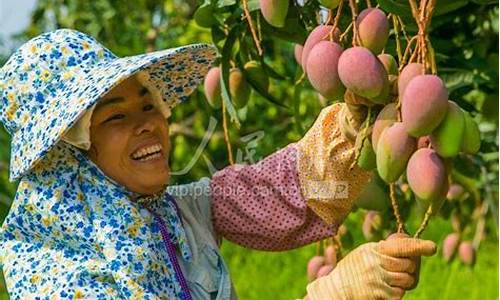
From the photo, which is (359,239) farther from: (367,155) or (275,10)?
(367,155)

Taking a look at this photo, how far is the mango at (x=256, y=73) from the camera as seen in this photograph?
1.41m

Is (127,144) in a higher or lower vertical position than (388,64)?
lower

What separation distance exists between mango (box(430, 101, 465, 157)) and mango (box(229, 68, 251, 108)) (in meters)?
0.54

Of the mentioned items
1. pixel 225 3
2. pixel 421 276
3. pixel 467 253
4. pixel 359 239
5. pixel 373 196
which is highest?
pixel 225 3

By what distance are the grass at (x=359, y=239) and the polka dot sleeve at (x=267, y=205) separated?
1.41 meters

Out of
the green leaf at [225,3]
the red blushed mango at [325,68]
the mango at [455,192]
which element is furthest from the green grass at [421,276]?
the red blushed mango at [325,68]

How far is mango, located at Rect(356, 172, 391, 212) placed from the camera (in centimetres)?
139

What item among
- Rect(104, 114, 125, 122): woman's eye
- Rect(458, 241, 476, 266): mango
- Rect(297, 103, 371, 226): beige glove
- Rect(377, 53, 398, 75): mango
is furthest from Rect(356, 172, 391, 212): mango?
Rect(458, 241, 476, 266): mango

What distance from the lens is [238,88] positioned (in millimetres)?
1398

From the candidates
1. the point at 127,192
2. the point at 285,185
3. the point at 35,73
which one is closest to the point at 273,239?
the point at 285,185

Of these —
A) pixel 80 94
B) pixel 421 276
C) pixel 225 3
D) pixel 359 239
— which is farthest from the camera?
pixel 359 239

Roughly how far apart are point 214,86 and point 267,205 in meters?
0.15

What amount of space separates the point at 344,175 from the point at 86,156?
9.8 inches

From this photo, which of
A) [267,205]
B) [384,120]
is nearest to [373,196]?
[267,205]
